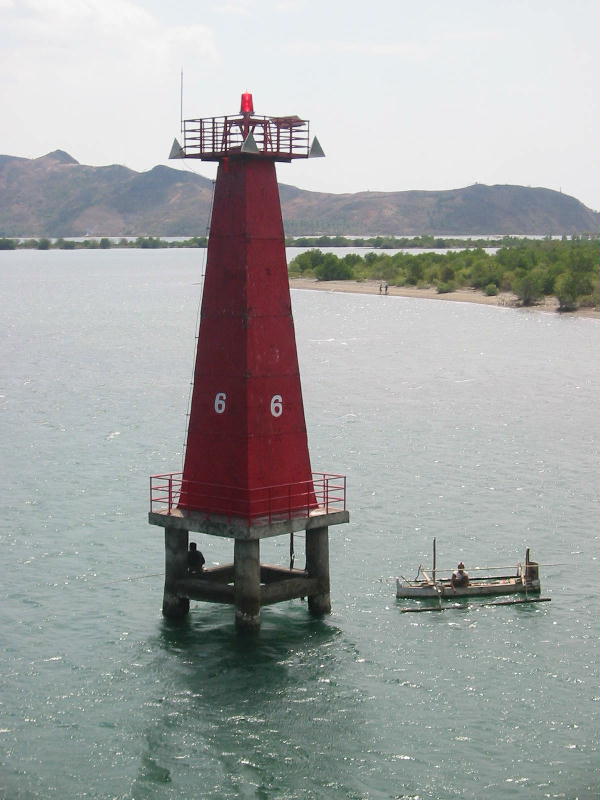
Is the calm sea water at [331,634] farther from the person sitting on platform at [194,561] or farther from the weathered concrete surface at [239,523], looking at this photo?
the weathered concrete surface at [239,523]

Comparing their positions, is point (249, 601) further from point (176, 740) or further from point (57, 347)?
point (57, 347)

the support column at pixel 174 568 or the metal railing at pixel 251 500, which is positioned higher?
the metal railing at pixel 251 500

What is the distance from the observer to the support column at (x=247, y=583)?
30.9m

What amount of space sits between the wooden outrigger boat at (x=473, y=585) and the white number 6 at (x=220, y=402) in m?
7.43

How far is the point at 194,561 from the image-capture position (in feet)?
110

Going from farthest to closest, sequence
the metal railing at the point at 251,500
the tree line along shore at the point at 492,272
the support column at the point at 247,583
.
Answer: the tree line along shore at the point at 492,272
the metal railing at the point at 251,500
the support column at the point at 247,583

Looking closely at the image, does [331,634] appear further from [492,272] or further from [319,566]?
[492,272]

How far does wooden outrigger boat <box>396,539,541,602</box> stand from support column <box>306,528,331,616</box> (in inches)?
112

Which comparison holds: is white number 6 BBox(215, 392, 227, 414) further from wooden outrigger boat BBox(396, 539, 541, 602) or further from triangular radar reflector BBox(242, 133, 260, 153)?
wooden outrigger boat BBox(396, 539, 541, 602)

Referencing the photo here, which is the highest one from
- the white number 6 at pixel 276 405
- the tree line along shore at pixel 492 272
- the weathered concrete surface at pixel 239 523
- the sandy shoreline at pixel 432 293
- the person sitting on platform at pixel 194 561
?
the tree line along shore at pixel 492 272

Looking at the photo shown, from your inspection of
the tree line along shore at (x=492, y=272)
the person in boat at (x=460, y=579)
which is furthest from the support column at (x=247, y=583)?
the tree line along shore at (x=492, y=272)

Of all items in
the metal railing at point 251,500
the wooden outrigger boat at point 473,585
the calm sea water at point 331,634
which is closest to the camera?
the calm sea water at point 331,634

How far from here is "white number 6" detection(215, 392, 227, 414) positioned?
31.6m

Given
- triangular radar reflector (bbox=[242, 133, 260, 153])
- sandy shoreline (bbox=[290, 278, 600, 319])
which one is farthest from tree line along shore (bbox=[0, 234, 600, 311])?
triangular radar reflector (bbox=[242, 133, 260, 153])
